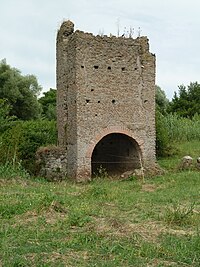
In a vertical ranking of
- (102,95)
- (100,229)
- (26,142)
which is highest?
(102,95)

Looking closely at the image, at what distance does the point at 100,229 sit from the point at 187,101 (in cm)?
3217

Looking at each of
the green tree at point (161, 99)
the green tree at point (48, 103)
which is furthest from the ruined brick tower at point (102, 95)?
the green tree at point (161, 99)

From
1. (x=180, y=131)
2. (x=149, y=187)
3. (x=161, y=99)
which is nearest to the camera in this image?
(x=149, y=187)

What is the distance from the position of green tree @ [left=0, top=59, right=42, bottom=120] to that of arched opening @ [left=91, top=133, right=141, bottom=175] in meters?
14.2

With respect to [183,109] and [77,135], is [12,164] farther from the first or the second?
[183,109]

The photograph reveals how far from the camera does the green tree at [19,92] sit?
32.7 meters

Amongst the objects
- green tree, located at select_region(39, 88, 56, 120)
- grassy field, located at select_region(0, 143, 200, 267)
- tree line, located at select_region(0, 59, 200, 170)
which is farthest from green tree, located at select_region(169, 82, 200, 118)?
grassy field, located at select_region(0, 143, 200, 267)

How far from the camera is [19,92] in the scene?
108 feet

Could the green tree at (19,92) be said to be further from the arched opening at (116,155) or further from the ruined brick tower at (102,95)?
the ruined brick tower at (102,95)

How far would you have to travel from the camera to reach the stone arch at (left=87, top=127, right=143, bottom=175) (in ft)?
56.2

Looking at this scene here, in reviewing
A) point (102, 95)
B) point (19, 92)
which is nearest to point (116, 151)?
point (102, 95)

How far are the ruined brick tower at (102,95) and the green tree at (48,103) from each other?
63.4ft

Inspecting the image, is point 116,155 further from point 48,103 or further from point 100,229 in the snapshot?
point 48,103

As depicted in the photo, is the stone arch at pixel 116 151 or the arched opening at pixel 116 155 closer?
the stone arch at pixel 116 151
